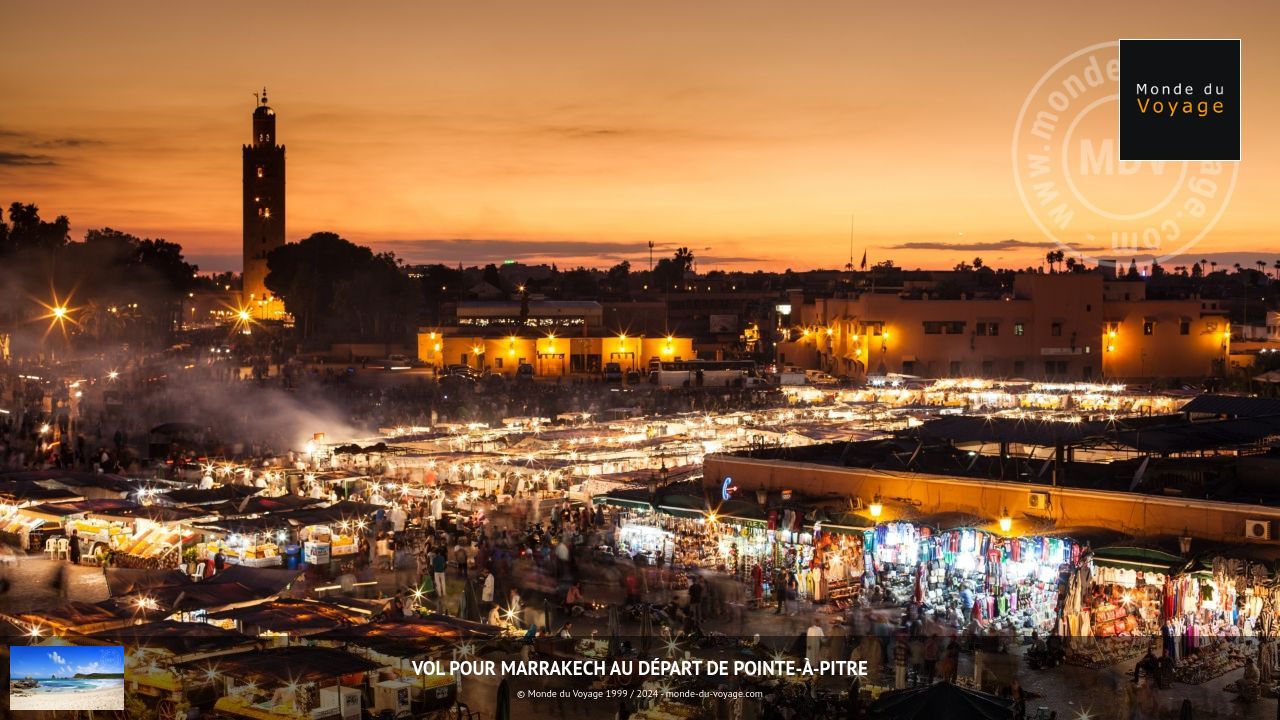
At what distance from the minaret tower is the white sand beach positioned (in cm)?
9788

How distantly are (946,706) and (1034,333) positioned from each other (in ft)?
162

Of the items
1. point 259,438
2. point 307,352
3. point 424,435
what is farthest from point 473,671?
point 307,352

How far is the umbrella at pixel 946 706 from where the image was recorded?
30.5ft

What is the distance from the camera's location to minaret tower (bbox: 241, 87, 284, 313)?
348ft

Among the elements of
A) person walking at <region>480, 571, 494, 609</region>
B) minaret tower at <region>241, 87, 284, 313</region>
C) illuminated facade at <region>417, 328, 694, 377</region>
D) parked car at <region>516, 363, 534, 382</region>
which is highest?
minaret tower at <region>241, 87, 284, 313</region>

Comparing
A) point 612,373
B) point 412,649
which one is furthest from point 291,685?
point 612,373

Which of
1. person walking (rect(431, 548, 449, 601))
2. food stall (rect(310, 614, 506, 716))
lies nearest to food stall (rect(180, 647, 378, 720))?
food stall (rect(310, 614, 506, 716))

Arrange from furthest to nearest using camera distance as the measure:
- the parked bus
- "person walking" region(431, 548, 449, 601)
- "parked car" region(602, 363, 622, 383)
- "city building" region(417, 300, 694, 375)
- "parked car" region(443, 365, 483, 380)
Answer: "city building" region(417, 300, 694, 375) < "parked car" region(602, 363, 622, 383) < "parked car" region(443, 365, 483, 380) < the parked bus < "person walking" region(431, 548, 449, 601)

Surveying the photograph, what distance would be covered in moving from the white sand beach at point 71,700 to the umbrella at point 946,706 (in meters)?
6.67

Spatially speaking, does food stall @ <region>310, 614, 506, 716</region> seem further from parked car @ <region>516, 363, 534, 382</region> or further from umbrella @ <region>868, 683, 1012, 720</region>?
parked car @ <region>516, 363, 534, 382</region>

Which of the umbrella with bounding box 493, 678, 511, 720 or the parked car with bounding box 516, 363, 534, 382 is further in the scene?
the parked car with bounding box 516, 363, 534, 382

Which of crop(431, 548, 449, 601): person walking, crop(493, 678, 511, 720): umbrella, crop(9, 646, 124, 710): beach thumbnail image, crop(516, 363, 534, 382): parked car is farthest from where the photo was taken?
crop(516, 363, 534, 382): parked car

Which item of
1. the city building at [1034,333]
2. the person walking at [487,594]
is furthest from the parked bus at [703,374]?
the person walking at [487,594]

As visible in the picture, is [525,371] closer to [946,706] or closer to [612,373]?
[612,373]
